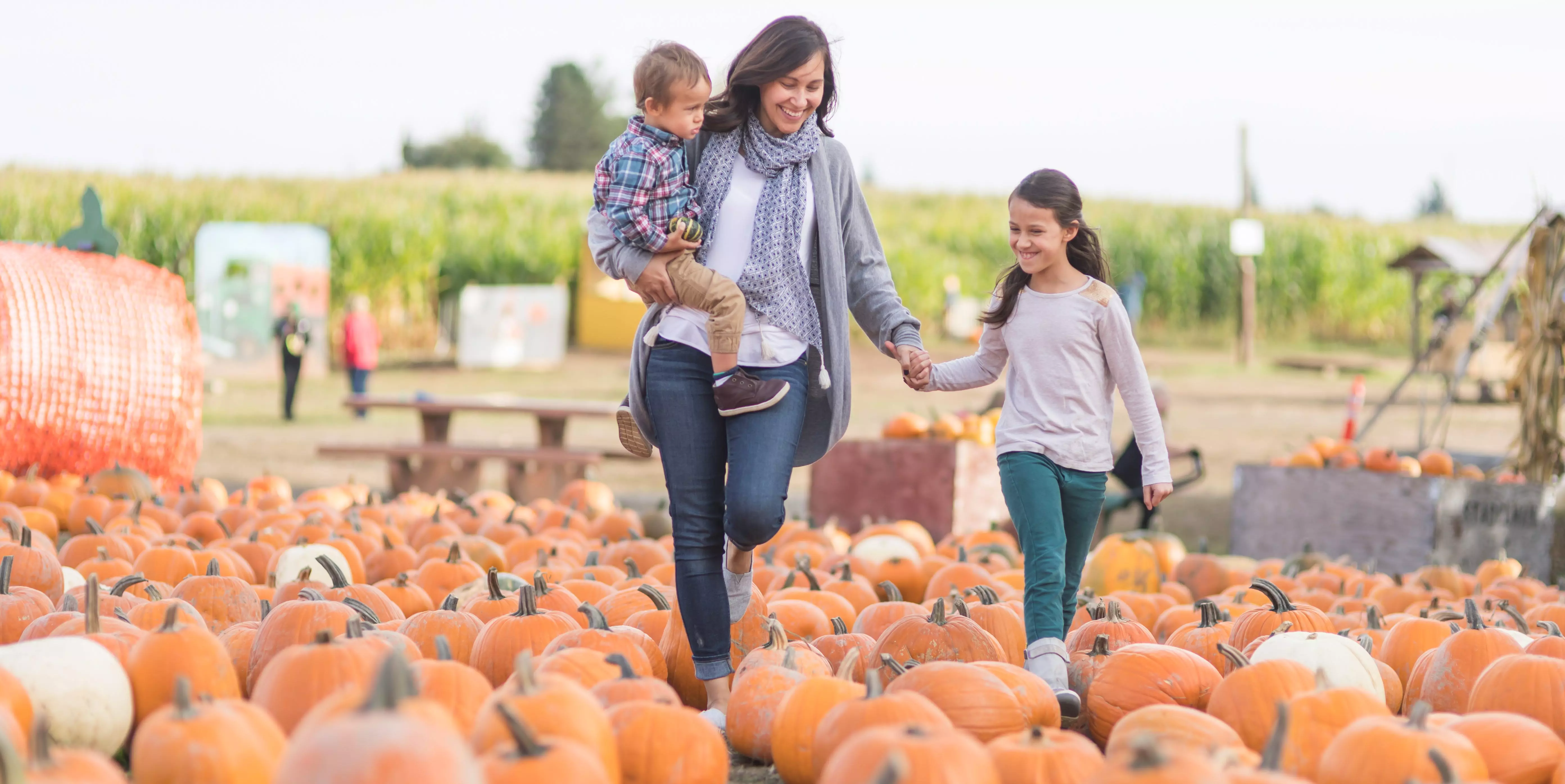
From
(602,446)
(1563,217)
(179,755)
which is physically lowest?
(602,446)

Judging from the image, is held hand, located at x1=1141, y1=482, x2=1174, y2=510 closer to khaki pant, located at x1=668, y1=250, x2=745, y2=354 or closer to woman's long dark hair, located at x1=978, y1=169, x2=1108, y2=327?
woman's long dark hair, located at x1=978, y1=169, x2=1108, y2=327

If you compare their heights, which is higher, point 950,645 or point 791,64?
point 791,64

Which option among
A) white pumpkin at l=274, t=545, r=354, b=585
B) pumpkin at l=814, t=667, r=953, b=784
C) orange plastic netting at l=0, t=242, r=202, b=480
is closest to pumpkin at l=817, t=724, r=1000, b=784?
pumpkin at l=814, t=667, r=953, b=784

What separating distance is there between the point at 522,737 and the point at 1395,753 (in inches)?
51.9

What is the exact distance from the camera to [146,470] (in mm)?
7793

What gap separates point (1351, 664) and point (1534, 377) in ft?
17.9

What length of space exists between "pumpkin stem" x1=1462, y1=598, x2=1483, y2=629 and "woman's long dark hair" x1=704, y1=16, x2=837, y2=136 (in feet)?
6.17

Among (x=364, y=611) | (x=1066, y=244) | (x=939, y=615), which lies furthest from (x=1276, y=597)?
(x=364, y=611)

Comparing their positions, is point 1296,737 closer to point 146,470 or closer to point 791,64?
point 791,64

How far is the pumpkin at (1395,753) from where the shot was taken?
2.11 meters

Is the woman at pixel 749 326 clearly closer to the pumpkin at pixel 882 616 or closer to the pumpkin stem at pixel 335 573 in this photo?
A: the pumpkin at pixel 882 616

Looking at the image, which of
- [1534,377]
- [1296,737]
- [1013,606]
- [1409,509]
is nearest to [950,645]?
[1013,606]

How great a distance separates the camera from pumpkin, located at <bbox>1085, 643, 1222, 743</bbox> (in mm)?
2873

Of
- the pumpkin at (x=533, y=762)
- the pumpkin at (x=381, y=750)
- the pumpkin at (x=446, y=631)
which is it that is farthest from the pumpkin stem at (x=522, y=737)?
the pumpkin at (x=446, y=631)
